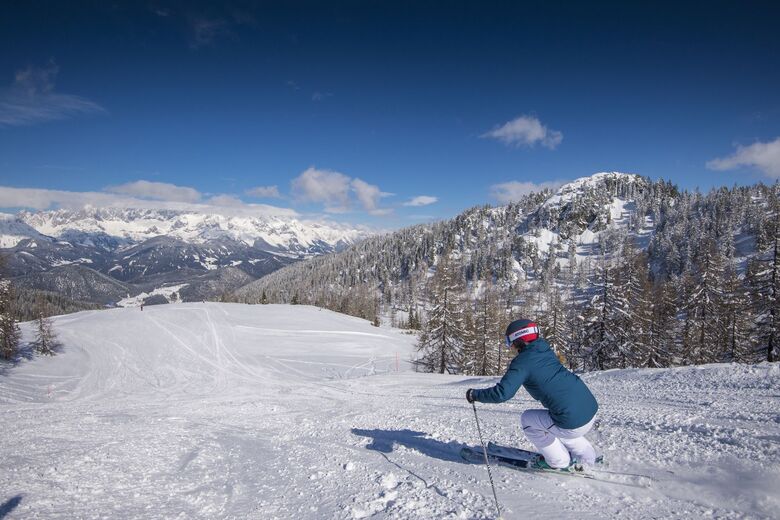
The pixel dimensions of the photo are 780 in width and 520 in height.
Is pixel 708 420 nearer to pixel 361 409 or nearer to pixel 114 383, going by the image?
pixel 361 409

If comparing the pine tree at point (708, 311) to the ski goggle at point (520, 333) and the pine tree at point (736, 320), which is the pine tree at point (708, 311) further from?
the ski goggle at point (520, 333)

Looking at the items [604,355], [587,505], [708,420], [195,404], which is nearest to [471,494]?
[587,505]

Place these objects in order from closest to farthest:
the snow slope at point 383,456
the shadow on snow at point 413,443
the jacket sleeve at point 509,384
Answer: the snow slope at point 383,456
the jacket sleeve at point 509,384
the shadow on snow at point 413,443

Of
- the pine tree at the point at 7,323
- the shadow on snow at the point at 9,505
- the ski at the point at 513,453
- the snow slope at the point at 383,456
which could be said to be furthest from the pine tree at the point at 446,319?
the pine tree at the point at 7,323

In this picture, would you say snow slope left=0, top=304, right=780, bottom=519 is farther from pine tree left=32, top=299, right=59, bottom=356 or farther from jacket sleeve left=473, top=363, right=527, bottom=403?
pine tree left=32, top=299, right=59, bottom=356

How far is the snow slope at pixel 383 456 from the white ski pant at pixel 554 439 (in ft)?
1.09

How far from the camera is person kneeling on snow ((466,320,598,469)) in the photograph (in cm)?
531

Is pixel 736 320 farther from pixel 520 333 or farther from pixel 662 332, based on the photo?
pixel 520 333

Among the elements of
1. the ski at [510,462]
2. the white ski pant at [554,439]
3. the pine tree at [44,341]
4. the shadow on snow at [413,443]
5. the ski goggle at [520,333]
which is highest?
the ski goggle at [520,333]

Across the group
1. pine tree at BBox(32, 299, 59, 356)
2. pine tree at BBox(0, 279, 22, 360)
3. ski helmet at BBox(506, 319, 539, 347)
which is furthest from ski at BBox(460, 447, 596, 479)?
pine tree at BBox(32, 299, 59, 356)

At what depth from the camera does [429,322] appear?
113 ft

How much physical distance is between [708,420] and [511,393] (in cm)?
585

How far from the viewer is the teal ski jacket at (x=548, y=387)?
17.4 feet

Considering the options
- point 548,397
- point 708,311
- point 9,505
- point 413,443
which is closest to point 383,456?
point 413,443
